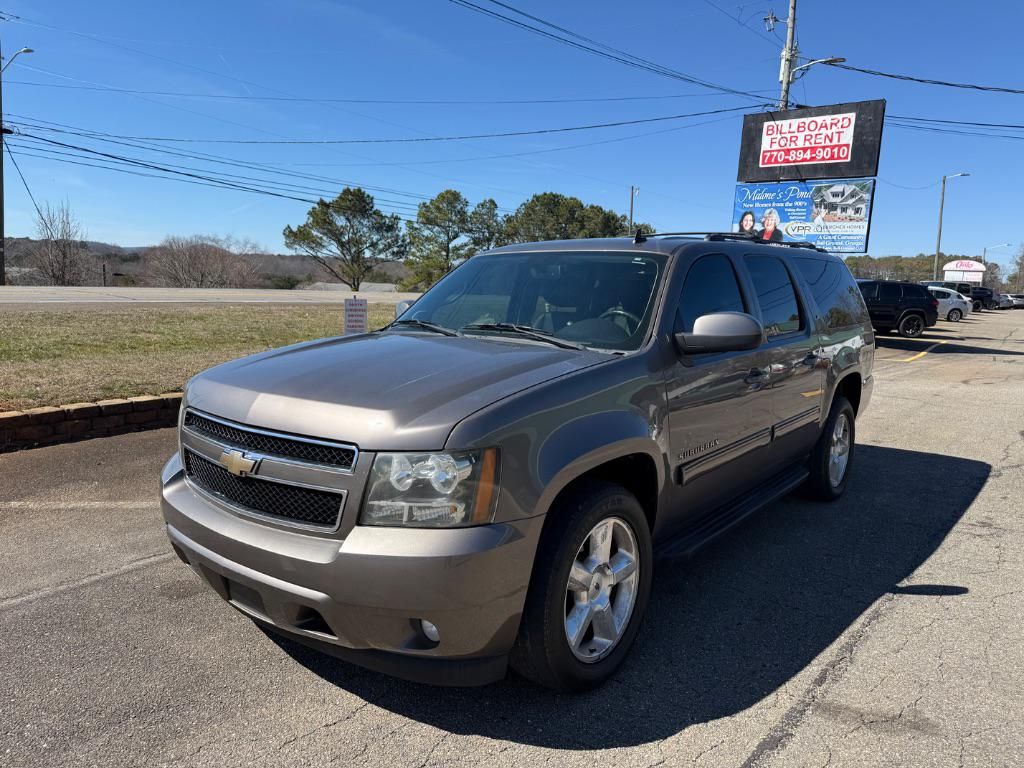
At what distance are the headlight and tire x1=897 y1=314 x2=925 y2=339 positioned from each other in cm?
2604

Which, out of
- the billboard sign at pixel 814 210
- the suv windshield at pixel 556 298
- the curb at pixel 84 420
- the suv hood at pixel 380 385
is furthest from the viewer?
the billboard sign at pixel 814 210

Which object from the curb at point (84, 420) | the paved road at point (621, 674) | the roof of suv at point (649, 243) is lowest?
the paved road at point (621, 674)

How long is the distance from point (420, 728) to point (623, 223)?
73435 mm

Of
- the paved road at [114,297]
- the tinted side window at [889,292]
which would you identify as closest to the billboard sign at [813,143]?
the tinted side window at [889,292]

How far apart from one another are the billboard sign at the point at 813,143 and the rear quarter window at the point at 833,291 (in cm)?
2081

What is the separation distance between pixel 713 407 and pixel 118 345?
10.0m

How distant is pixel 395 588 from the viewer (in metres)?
2.19

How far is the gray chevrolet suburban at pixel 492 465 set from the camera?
2.26m

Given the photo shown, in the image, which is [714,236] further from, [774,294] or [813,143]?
[813,143]

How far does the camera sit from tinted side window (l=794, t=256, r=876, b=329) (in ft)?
16.2

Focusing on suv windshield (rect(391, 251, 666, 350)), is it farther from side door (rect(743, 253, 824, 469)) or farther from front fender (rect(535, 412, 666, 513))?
side door (rect(743, 253, 824, 469))

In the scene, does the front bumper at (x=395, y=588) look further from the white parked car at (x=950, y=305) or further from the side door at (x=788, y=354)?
the white parked car at (x=950, y=305)

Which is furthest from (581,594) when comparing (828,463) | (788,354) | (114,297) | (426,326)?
(114,297)

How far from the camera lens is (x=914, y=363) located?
16.5m
